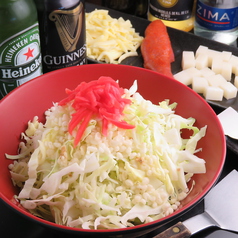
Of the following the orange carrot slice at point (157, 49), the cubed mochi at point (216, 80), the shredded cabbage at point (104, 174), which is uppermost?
the shredded cabbage at point (104, 174)

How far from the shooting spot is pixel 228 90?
172 centimetres

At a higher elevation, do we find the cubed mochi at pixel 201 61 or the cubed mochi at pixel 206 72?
the cubed mochi at pixel 201 61

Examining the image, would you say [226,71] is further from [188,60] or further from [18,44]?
[18,44]

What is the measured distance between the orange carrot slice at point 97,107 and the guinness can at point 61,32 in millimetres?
424

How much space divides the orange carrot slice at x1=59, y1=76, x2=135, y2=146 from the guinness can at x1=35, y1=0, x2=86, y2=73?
Result: 16.7 inches

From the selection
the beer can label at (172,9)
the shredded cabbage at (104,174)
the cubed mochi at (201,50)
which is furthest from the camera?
the beer can label at (172,9)

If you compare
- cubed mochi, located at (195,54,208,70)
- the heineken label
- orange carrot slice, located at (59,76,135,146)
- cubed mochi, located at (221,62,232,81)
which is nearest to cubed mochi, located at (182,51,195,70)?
cubed mochi, located at (195,54,208,70)

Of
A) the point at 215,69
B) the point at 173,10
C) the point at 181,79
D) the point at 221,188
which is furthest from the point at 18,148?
the point at 173,10

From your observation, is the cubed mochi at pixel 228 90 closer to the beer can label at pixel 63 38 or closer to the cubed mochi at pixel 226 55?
the cubed mochi at pixel 226 55

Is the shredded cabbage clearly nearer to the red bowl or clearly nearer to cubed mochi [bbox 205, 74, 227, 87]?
the red bowl

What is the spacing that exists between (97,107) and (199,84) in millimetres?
755

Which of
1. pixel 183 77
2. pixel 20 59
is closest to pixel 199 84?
pixel 183 77

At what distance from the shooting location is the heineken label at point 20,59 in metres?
1.36

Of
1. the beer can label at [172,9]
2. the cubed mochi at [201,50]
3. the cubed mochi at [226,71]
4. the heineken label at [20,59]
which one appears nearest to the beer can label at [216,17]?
the beer can label at [172,9]
